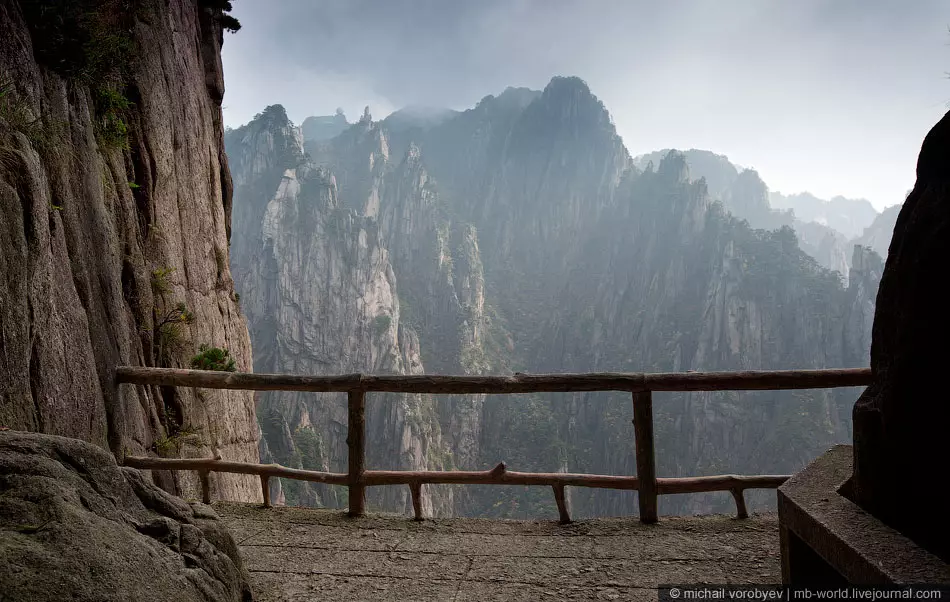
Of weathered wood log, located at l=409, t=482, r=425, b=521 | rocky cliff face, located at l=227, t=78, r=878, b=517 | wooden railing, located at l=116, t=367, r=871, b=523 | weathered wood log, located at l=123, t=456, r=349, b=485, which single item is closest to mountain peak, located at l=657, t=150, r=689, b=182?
rocky cliff face, located at l=227, t=78, r=878, b=517

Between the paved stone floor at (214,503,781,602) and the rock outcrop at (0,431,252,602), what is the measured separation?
72 centimetres

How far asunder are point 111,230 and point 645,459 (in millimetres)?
5674

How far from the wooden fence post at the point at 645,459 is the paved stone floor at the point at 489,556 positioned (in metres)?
0.15

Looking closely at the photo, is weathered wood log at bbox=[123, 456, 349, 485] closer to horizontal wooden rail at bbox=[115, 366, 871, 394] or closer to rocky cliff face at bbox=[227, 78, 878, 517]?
horizontal wooden rail at bbox=[115, 366, 871, 394]

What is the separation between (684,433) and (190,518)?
87.9 m

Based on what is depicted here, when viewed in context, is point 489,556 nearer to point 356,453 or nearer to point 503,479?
point 503,479

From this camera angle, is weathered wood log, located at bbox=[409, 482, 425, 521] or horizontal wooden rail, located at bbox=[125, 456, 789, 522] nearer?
horizontal wooden rail, located at bbox=[125, 456, 789, 522]

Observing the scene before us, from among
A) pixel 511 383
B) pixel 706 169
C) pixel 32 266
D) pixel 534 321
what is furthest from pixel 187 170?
pixel 706 169

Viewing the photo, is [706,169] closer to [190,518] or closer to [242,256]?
[242,256]

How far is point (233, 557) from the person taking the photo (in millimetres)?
3018

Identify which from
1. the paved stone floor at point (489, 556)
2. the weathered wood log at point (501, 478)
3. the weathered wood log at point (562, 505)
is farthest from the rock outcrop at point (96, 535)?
the weathered wood log at point (562, 505)

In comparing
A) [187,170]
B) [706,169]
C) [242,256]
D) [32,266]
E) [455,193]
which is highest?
[706,169]

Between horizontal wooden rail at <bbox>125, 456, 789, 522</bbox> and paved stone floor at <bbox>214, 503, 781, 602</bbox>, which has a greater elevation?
Result: horizontal wooden rail at <bbox>125, 456, 789, 522</bbox>

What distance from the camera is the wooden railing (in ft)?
14.3
